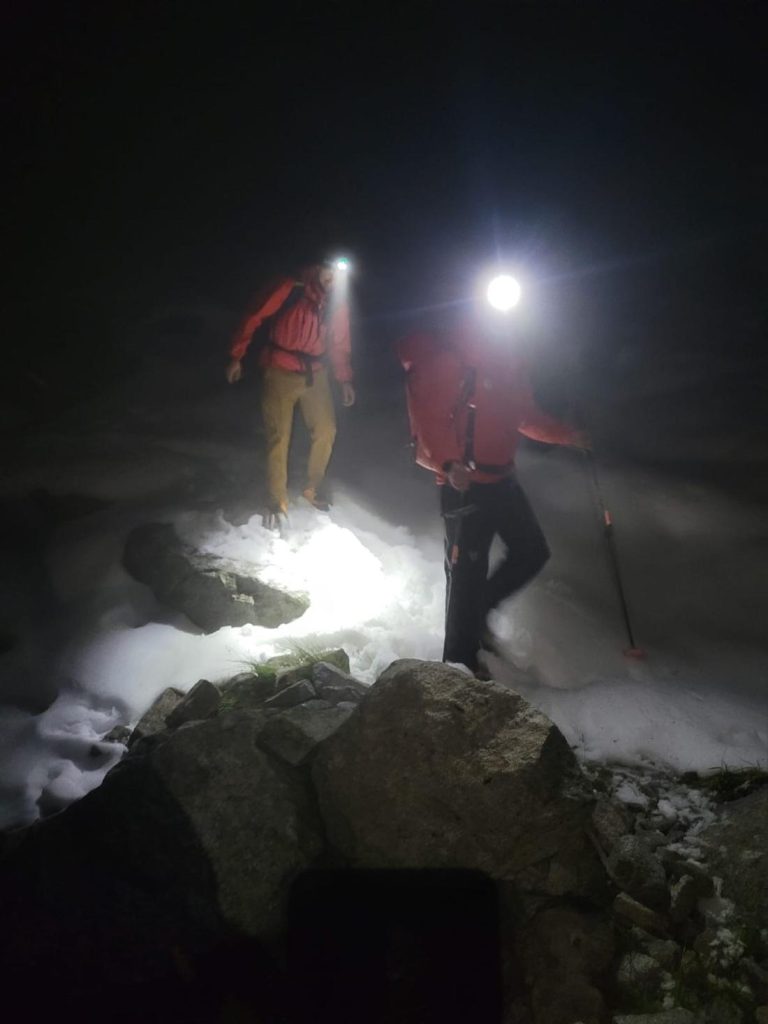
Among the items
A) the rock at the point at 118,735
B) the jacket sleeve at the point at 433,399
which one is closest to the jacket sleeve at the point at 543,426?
the jacket sleeve at the point at 433,399

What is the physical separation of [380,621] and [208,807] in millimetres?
2649

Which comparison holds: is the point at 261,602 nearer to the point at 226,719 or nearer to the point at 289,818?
the point at 226,719

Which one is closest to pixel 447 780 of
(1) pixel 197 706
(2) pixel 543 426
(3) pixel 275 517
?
(1) pixel 197 706

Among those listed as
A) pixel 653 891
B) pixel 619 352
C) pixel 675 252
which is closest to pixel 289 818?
pixel 653 891

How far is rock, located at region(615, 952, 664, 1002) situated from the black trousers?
223 centimetres

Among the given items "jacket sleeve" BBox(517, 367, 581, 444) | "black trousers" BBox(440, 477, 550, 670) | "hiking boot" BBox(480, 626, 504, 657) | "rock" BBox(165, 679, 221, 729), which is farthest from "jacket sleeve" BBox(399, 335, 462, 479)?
"rock" BBox(165, 679, 221, 729)

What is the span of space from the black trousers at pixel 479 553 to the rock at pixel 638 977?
7.31 feet

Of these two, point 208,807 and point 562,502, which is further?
point 562,502

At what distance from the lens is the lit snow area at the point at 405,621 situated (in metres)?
3.46

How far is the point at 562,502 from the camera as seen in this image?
25.5 feet

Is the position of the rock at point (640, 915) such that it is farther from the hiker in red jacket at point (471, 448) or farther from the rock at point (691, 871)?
the hiker in red jacket at point (471, 448)

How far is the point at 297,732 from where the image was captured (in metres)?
2.76

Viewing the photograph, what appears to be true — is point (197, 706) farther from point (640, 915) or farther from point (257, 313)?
point (257, 313)

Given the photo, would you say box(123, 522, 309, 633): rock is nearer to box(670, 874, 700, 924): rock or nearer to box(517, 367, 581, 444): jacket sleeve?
box(517, 367, 581, 444): jacket sleeve
